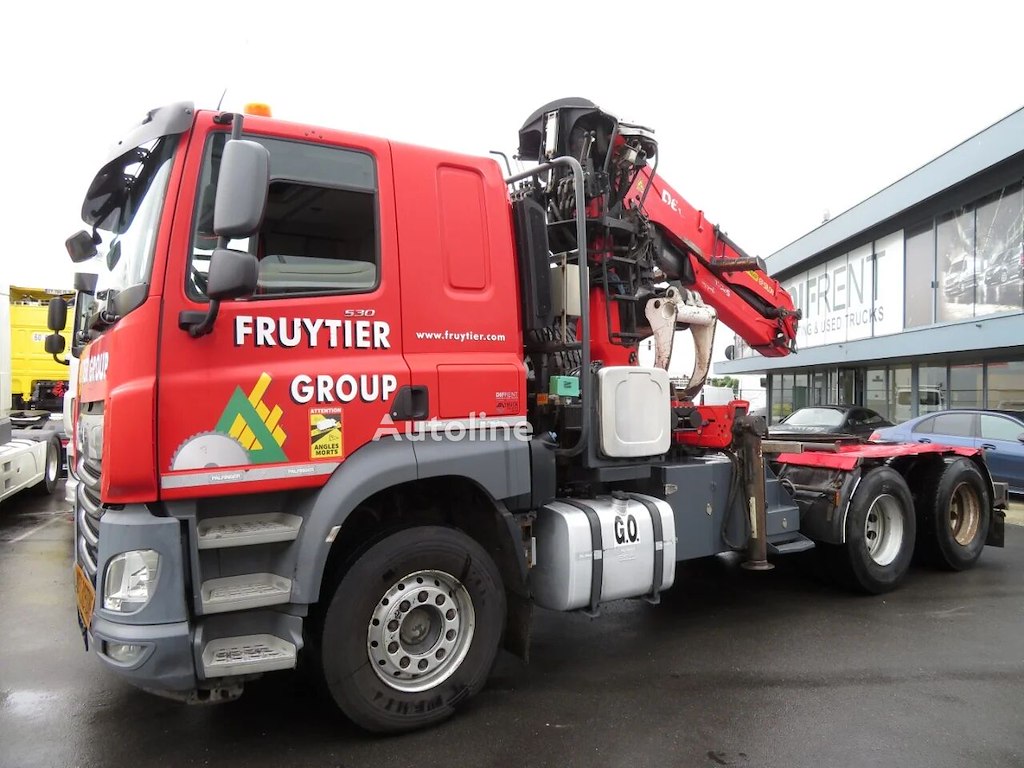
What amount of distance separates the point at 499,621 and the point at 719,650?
185 centimetres

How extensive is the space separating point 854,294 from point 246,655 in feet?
69.2

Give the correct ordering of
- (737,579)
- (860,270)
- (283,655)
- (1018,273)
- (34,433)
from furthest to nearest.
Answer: (860,270), (1018,273), (34,433), (737,579), (283,655)

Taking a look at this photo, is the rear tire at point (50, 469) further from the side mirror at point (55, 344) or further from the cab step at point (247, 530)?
the cab step at point (247, 530)

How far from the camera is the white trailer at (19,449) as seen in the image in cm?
888

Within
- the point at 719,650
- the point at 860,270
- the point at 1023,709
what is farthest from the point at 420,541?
the point at 860,270

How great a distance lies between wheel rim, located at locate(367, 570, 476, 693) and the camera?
3453 mm

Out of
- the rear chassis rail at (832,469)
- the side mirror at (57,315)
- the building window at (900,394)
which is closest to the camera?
the side mirror at (57,315)

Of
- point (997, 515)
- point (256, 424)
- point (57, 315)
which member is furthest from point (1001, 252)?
point (57, 315)

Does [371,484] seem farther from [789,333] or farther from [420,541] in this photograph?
[789,333]

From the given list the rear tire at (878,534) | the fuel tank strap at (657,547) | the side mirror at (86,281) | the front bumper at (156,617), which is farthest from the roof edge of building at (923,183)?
the front bumper at (156,617)

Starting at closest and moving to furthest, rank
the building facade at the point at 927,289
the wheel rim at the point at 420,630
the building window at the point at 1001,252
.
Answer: the wheel rim at the point at 420,630, the building window at the point at 1001,252, the building facade at the point at 927,289

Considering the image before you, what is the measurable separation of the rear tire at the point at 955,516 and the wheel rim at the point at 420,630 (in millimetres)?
4987

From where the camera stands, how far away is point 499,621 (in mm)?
3764

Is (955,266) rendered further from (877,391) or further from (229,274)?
(229,274)
